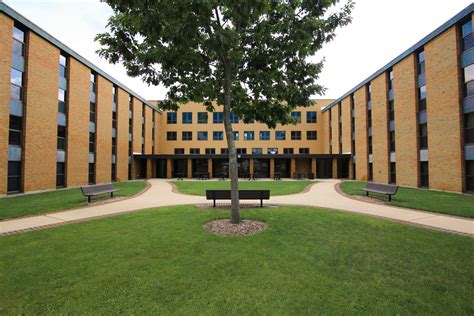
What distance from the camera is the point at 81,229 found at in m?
6.80

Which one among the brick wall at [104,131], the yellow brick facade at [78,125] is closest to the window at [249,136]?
the brick wall at [104,131]

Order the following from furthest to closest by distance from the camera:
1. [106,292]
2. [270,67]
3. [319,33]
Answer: [270,67] → [319,33] → [106,292]

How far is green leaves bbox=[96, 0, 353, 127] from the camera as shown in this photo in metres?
5.36

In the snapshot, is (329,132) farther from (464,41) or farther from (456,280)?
(456,280)

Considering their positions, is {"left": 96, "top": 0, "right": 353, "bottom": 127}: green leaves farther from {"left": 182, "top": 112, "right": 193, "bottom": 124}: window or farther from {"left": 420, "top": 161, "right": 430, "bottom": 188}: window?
{"left": 182, "top": 112, "right": 193, "bottom": 124}: window

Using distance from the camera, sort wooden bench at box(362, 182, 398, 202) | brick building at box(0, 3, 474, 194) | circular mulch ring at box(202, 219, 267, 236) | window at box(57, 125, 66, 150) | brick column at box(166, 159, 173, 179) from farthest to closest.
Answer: brick column at box(166, 159, 173, 179)
window at box(57, 125, 66, 150)
brick building at box(0, 3, 474, 194)
wooden bench at box(362, 182, 398, 202)
circular mulch ring at box(202, 219, 267, 236)

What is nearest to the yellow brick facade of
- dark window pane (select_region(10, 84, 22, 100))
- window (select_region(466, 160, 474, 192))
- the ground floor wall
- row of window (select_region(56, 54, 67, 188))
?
row of window (select_region(56, 54, 67, 188))

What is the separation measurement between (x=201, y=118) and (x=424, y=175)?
18860mm

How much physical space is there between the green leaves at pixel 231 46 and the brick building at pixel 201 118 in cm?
191

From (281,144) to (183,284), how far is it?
36.2 m

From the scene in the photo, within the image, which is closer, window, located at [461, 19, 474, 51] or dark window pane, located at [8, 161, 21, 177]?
dark window pane, located at [8, 161, 21, 177]

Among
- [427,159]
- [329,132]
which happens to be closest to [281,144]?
→ [329,132]

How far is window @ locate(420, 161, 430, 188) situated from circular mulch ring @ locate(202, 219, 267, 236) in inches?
720

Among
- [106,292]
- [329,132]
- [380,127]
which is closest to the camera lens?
[106,292]
